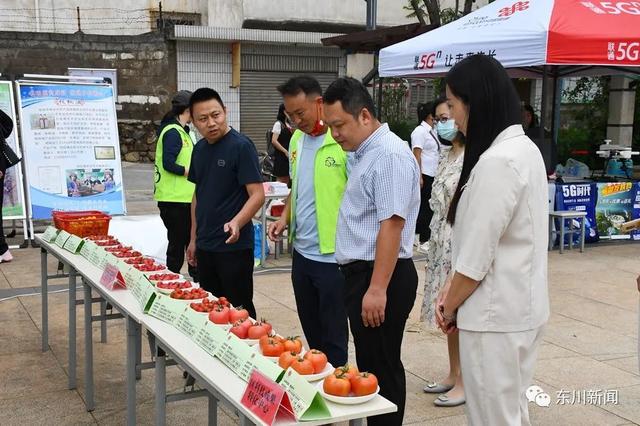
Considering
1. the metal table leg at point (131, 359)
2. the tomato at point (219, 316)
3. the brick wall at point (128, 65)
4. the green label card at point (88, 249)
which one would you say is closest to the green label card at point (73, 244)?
the green label card at point (88, 249)

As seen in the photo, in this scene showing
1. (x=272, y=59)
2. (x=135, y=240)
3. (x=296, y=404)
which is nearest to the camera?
(x=296, y=404)

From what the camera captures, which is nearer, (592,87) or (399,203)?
(399,203)

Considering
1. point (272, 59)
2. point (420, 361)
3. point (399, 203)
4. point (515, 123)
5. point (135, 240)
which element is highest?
point (272, 59)

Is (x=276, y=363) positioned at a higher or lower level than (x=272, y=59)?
lower

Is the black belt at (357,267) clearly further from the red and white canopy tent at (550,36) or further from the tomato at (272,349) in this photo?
the red and white canopy tent at (550,36)

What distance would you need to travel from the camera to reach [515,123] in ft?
7.64

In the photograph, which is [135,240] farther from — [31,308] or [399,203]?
[399,203]

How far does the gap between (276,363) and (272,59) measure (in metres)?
16.7

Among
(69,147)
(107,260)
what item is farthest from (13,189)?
(107,260)

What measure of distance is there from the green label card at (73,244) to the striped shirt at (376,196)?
205 centimetres

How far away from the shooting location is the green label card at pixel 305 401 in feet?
6.74

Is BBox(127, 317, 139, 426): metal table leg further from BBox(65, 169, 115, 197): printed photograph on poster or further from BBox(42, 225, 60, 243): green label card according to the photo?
BBox(65, 169, 115, 197): printed photograph on poster

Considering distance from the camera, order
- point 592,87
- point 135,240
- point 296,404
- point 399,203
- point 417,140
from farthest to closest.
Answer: point 592,87 → point 417,140 → point 135,240 → point 399,203 → point 296,404

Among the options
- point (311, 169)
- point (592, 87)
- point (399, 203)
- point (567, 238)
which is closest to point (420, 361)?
point (311, 169)
